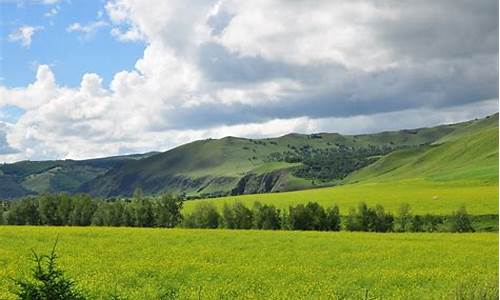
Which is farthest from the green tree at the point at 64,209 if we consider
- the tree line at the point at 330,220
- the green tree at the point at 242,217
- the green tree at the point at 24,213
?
the green tree at the point at 242,217

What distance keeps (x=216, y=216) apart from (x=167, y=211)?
10.5 metres

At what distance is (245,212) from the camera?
323 ft

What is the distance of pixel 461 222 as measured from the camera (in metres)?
91.9

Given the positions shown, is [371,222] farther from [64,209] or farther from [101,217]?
[64,209]

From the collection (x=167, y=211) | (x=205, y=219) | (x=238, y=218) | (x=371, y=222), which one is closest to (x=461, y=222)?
(x=371, y=222)

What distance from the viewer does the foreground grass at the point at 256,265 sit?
24.7 meters

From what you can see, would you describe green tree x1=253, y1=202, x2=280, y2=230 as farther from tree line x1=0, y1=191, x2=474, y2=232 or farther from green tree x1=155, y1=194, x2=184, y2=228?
green tree x1=155, y1=194, x2=184, y2=228

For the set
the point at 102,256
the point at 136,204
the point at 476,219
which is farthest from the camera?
the point at 136,204

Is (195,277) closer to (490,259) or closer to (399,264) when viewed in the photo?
(399,264)

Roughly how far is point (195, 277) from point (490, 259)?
72.3 feet

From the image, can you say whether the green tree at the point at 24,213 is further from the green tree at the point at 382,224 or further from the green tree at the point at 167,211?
the green tree at the point at 382,224

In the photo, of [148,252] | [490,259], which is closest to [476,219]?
[490,259]

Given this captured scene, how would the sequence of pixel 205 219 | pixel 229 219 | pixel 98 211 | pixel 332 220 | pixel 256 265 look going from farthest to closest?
pixel 98 211, pixel 205 219, pixel 229 219, pixel 332 220, pixel 256 265

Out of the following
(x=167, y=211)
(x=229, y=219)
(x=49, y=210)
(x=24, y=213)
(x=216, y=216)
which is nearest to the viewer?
(x=229, y=219)
